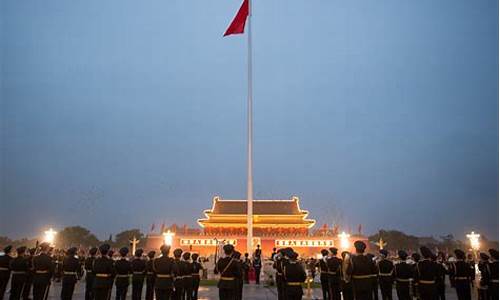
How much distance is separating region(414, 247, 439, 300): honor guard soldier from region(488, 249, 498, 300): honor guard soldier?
1.60m

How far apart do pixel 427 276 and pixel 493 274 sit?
190 cm

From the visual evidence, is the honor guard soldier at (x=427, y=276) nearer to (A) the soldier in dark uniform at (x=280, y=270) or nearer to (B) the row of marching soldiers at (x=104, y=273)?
(A) the soldier in dark uniform at (x=280, y=270)

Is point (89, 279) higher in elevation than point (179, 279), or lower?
lower

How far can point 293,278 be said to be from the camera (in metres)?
7.84

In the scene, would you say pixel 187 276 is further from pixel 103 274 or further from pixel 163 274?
pixel 103 274

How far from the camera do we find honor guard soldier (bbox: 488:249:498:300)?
8.85 metres

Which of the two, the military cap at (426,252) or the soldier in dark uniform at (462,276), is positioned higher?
the military cap at (426,252)

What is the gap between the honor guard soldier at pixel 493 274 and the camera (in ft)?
29.0

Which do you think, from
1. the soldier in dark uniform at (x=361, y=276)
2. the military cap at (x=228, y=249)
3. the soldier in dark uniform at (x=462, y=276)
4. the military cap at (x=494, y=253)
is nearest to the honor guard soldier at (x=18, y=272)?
the military cap at (x=228, y=249)

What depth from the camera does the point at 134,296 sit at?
1009 centimetres

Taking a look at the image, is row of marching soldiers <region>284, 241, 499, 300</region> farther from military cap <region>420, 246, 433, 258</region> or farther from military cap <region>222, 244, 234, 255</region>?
military cap <region>222, 244, 234, 255</region>

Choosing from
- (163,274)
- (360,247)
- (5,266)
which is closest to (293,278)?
(360,247)

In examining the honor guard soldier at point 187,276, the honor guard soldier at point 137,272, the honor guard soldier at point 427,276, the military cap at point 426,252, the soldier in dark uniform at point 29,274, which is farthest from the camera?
the honor guard soldier at point 137,272

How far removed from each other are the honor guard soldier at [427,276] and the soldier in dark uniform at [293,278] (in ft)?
9.59
